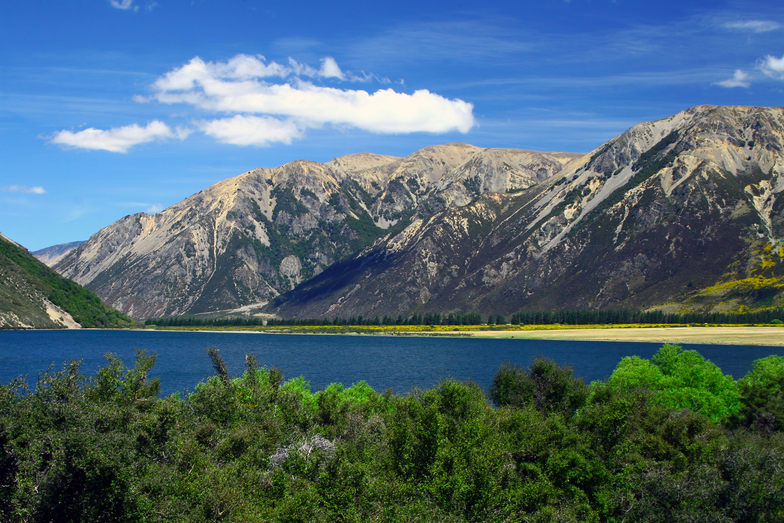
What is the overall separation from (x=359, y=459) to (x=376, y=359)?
101 meters

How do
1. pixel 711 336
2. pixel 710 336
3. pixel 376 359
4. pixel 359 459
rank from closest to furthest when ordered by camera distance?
1. pixel 359 459
2. pixel 376 359
3. pixel 710 336
4. pixel 711 336

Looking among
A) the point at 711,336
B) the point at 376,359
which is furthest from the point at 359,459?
the point at 711,336

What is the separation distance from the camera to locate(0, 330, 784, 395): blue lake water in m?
104

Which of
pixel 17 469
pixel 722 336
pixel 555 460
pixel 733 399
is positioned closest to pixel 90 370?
pixel 17 469

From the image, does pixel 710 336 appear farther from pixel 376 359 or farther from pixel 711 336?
pixel 376 359

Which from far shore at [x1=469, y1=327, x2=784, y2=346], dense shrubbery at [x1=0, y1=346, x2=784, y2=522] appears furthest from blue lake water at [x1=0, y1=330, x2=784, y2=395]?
dense shrubbery at [x1=0, y1=346, x2=784, y2=522]

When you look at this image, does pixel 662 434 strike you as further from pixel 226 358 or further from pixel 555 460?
pixel 226 358

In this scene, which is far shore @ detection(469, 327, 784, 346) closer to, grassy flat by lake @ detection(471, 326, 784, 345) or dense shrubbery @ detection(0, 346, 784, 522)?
grassy flat by lake @ detection(471, 326, 784, 345)

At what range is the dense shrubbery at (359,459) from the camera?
3175 centimetres

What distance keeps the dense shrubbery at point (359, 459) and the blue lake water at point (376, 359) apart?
33.9 meters

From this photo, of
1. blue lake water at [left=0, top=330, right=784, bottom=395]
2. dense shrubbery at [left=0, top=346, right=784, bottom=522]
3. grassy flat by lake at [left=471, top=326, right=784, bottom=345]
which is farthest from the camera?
grassy flat by lake at [left=471, top=326, right=784, bottom=345]

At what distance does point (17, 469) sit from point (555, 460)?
3415cm

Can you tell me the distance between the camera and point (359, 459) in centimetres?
4091

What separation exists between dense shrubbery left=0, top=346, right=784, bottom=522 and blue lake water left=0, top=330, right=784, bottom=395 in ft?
111
